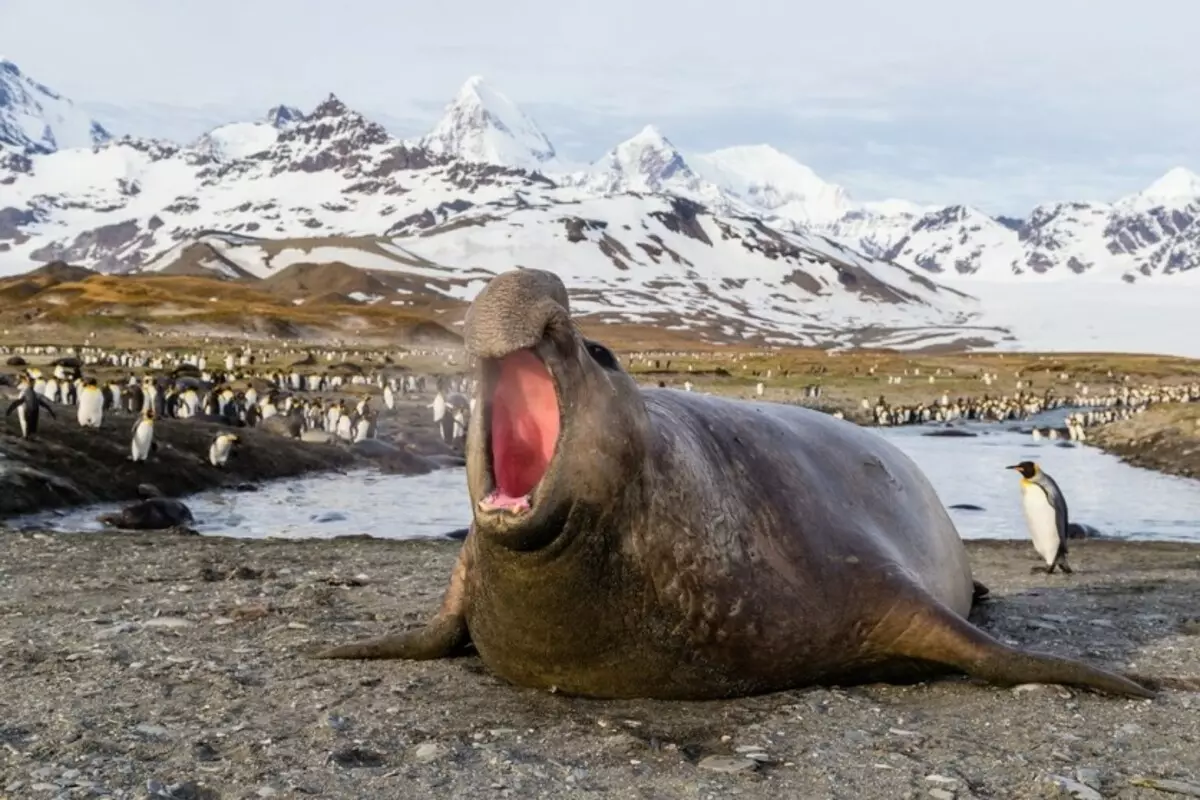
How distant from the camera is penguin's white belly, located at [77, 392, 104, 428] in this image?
69.8 ft

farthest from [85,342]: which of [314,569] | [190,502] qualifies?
[314,569]

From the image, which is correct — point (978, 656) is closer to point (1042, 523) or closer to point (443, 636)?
point (443, 636)

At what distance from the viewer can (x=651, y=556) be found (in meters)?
5.09

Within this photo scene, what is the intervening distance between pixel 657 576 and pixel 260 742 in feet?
5.73

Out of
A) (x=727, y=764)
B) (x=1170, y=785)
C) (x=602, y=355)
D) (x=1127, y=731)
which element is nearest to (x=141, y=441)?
(x=602, y=355)

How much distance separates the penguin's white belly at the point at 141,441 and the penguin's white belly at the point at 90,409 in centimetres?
181

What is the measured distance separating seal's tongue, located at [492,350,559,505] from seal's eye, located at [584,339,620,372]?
28 centimetres

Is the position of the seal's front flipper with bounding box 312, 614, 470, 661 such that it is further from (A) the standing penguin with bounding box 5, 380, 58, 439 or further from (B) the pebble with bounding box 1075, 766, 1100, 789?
(A) the standing penguin with bounding box 5, 380, 58, 439

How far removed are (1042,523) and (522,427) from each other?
32.6ft

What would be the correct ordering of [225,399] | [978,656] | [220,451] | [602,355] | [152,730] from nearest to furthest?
1. [602,355]
2. [152,730]
3. [978,656]
4. [220,451]
5. [225,399]

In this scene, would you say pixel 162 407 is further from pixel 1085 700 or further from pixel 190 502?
pixel 1085 700

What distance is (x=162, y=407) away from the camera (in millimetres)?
29094

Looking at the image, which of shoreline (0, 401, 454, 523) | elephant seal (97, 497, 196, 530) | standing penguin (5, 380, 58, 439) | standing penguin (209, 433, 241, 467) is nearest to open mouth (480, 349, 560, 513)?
elephant seal (97, 497, 196, 530)

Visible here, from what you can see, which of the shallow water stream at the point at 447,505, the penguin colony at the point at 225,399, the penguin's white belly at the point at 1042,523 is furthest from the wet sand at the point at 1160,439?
the penguin colony at the point at 225,399
